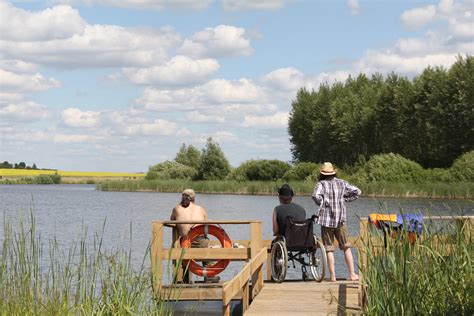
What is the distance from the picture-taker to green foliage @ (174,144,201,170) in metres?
83.6

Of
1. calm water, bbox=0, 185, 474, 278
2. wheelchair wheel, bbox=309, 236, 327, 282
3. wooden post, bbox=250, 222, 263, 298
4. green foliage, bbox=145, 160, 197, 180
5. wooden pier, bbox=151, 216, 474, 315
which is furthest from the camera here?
green foliage, bbox=145, 160, 197, 180

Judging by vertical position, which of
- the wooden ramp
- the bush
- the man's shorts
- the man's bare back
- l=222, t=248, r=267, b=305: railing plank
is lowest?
the wooden ramp

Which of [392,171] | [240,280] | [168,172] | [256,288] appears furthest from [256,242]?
[168,172]

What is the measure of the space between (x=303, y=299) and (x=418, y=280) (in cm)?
279

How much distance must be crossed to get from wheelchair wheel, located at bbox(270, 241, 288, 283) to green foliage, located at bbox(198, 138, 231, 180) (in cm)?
5577

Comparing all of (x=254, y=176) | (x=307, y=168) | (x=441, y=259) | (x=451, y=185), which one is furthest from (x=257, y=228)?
(x=254, y=176)

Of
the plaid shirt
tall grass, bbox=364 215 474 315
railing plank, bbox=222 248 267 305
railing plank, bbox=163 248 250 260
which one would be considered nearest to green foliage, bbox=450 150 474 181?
the plaid shirt

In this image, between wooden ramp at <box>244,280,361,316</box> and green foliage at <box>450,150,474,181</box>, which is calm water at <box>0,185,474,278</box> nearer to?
wooden ramp at <box>244,280,361,316</box>

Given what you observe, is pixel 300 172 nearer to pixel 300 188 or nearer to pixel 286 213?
pixel 300 188

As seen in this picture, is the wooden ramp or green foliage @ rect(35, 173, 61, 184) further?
green foliage @ rect(35, 173, 61, 184)

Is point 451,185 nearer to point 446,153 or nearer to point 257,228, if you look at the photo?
point 446,153

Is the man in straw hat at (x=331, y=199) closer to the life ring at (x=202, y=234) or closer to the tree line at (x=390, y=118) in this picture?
the life ring at (x=202, y=234)

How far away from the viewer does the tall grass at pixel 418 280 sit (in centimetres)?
687

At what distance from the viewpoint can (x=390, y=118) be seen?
58812 mm
